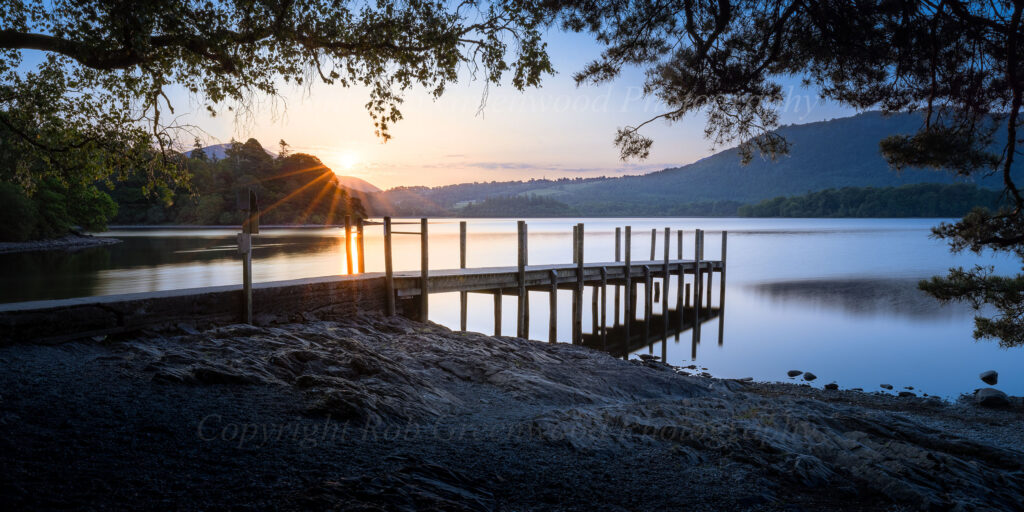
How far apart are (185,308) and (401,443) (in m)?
5.52

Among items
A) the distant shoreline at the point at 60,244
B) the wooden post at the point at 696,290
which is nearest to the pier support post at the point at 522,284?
the wooden post at the point at 696,290

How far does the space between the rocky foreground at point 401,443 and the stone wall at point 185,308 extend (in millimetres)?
260

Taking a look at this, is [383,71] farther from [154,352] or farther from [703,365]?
[703,365]

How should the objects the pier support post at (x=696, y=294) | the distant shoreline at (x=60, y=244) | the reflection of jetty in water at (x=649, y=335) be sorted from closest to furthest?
the reflection of jetty in water at (x=649, y=335) → the pier support post at (x=696, y=294) → the distant shoreline at (x=60, y=244)

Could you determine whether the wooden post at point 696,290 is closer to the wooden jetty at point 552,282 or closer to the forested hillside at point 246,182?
the wooden jetty at point 552,282

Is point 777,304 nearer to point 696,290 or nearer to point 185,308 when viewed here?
point 696,290

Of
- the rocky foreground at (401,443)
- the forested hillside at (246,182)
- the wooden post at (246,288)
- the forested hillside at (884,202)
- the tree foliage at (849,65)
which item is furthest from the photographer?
the forested hillside at (884,202)

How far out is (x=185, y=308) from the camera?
8.60m

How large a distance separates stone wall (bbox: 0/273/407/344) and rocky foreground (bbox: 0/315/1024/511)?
0.26 meters

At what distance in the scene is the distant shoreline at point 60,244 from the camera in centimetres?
4164

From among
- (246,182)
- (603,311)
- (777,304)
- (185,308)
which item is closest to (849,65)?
(185,308)

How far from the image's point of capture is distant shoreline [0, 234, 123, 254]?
41.6 metres

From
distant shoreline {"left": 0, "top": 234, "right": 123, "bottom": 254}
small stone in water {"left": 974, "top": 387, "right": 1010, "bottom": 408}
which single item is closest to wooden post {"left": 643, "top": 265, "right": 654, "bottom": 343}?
small stone in water {"left": 974, "top": 387, "right": 1010, "bottom": 408}

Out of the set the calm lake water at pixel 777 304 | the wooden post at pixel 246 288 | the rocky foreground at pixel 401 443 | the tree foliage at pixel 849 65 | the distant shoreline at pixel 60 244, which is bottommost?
the calm lake water at pixel 777 304
